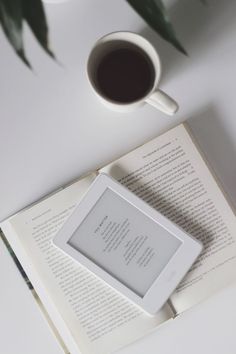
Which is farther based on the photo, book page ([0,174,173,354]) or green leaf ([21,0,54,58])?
book page ([0,174,173,354])

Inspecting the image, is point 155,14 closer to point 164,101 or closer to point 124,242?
point 164,101

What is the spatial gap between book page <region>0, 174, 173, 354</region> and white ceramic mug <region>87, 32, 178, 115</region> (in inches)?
4.5

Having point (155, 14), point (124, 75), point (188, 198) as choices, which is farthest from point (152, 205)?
point (155, 14)

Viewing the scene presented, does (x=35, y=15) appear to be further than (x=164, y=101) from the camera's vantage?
→ No

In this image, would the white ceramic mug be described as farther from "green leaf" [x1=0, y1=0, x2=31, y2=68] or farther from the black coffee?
"green leaf" [x1=0, y1=0, x2=31, y2=68]

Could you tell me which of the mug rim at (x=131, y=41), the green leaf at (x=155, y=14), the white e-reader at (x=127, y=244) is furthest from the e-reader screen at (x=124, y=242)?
the green leaf at (x=155, y=14)

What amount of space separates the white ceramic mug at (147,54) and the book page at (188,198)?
54 millimetres

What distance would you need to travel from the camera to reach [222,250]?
647mm

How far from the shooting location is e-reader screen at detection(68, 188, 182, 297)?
63 cm

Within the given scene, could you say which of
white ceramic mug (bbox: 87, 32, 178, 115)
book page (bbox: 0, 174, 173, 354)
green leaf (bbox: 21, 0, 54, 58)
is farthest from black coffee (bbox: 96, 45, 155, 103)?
green leaf (bbox: 21, 0, 54, 58)

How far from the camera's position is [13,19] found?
396 mm

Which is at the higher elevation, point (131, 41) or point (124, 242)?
point (131, 41)

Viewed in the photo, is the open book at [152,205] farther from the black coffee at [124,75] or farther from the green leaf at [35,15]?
the green leaf at [35,15]

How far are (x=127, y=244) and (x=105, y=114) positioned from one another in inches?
6.5
